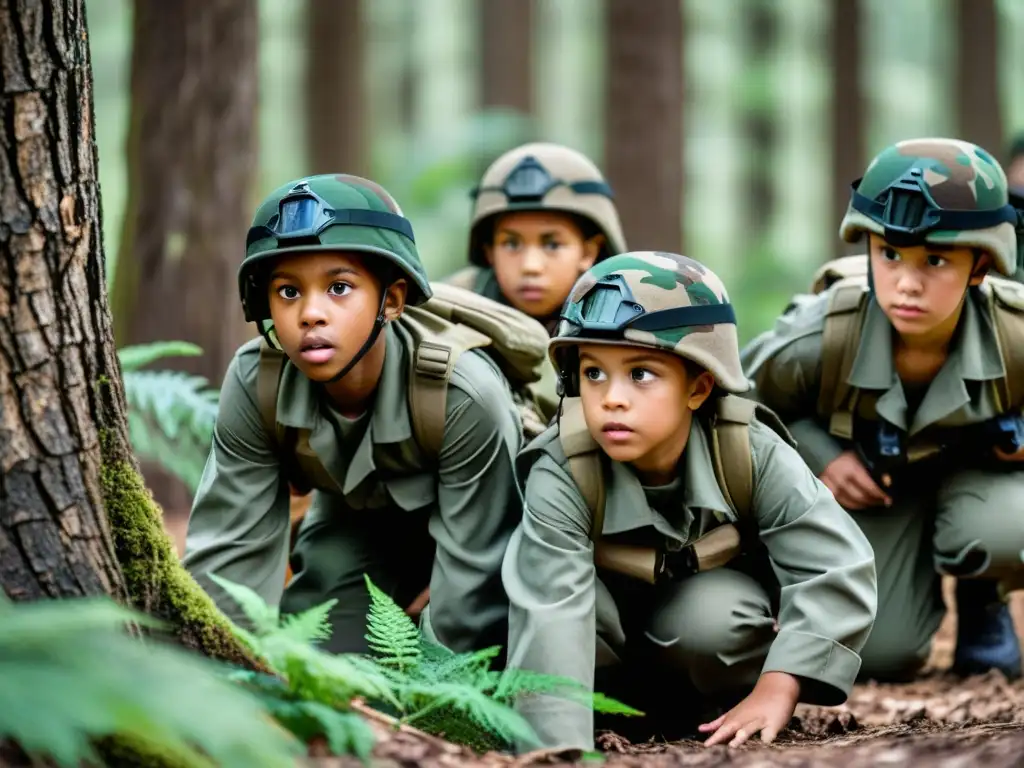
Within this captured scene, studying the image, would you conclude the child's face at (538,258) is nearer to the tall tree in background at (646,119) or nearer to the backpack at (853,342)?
the backpack at (853,342)

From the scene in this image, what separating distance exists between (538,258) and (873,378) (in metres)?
1.65

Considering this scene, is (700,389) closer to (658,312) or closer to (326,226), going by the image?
(658,312)

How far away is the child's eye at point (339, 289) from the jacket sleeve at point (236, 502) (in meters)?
0.51

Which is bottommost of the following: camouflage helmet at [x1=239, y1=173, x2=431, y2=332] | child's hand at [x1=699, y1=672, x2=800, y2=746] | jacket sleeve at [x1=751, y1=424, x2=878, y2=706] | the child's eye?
child's hand at [x1=699, y1=672, x2=800, y2=746]

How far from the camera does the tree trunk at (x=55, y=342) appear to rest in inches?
114

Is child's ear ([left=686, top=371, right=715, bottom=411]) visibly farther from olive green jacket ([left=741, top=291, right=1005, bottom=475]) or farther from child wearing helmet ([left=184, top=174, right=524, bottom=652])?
olive green jacket ([left=741, top=291, right=1005, bottom=475])

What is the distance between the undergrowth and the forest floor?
10 centimetres

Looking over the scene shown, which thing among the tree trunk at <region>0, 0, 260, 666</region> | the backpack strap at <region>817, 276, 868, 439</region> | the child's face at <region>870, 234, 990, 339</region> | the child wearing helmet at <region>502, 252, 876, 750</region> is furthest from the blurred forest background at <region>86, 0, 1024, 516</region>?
the child's face at <region>870, 234, 990, 339</region>

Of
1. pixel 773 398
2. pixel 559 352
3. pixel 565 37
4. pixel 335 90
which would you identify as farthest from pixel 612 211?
pixel 565 37

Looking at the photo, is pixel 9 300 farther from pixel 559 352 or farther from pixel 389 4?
pixel 389 4

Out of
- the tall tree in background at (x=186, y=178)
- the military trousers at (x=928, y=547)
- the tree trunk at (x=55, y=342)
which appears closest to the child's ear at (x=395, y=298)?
the tree trunk at (x=55, y=342)

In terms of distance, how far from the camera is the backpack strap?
4789 millimetres

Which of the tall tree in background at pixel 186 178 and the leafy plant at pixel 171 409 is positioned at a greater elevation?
the tall tree in background at pixel 186 178

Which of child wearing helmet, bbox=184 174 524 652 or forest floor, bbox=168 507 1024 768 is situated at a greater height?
child wearing helmet, bbox=184 174 524 652
